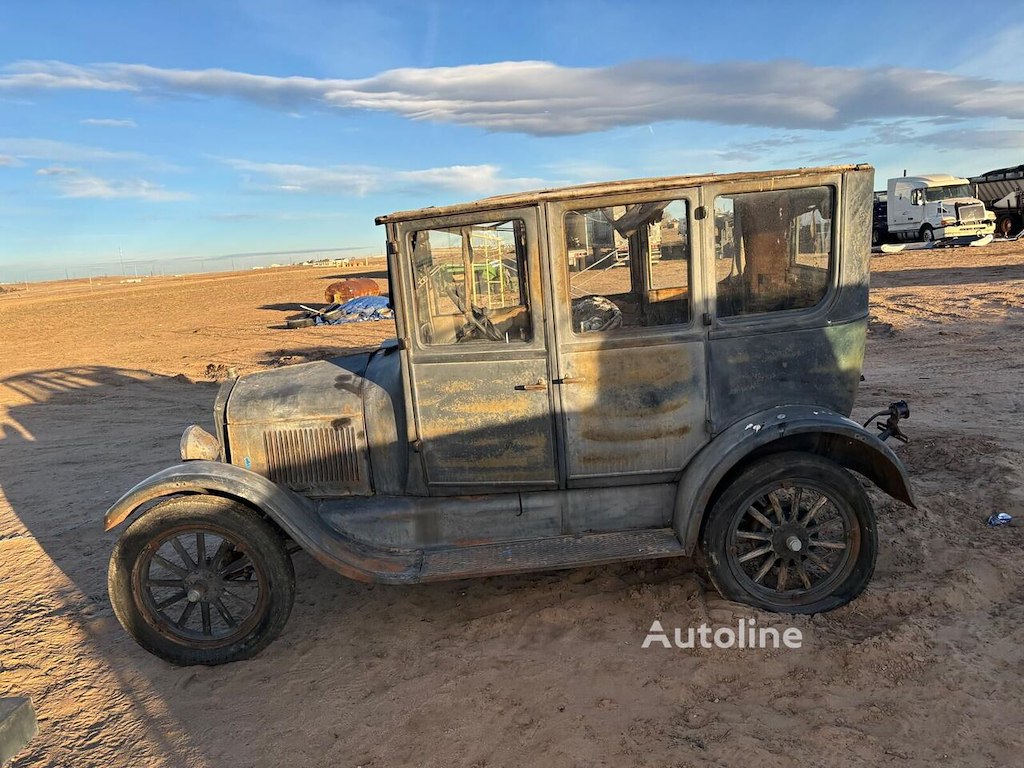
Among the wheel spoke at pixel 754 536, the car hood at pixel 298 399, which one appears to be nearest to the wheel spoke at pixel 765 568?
the wheel spoke at pixel 754 536

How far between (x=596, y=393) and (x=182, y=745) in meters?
2.62

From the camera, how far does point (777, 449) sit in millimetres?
3748

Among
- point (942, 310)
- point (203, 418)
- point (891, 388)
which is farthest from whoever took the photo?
point (942, 310)

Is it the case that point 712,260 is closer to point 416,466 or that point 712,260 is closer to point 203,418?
point 416,466

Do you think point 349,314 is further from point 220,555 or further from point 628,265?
point 628,265

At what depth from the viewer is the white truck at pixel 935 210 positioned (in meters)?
24.4

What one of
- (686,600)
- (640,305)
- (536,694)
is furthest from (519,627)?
(640,305)

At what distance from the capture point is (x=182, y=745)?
3.09 metres

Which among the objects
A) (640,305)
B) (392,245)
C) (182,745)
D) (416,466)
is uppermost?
(392,245)

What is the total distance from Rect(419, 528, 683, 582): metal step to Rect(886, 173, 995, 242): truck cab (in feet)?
86.9

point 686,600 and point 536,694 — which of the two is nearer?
point 536,694

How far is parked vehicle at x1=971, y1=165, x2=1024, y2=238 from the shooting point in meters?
25.6

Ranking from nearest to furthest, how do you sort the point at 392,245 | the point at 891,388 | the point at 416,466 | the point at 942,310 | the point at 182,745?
the point at 182,745
the point at 392,245
the point at 416,466
the point at 891,388
the point at 942,310

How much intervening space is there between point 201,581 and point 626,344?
268 cm
